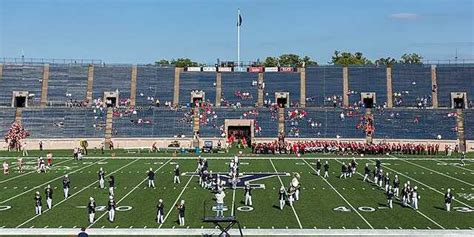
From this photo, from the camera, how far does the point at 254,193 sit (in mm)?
27812

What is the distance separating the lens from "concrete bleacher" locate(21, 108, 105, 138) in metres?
54.8

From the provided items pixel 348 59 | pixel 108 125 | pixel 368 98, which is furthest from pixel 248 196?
pixel 348 59

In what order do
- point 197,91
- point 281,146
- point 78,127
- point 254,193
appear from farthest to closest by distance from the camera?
point 197,91 < point 78,127 < point 281,146 < point 254,193

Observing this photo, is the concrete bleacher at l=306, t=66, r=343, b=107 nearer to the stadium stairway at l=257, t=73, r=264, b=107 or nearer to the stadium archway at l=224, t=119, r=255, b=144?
the stadium stairway at l=257, t=73, r=264, b=107

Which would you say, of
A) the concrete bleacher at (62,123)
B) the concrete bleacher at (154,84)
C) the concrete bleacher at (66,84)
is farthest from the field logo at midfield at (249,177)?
the concrete bleacher at (66,84)

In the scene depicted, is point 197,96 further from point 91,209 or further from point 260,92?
point 91,209

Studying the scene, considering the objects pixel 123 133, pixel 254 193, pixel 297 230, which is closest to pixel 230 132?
pixel 123 133

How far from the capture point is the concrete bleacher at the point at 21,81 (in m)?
59.9

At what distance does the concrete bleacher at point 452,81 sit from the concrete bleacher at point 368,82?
239 inches

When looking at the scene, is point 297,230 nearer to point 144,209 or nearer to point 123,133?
point 144,209

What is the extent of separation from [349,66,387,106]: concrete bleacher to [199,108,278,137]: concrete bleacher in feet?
32.7

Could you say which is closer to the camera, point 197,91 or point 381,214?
point 381,214

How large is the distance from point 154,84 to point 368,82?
24.4 meters

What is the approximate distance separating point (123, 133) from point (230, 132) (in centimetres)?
1087
